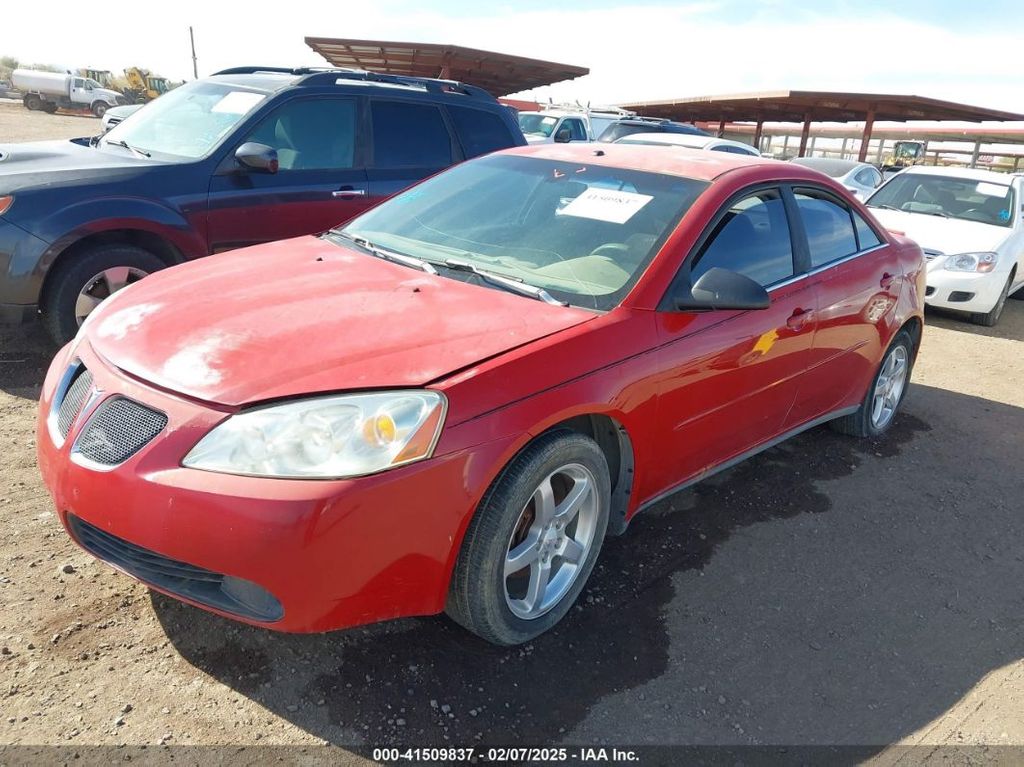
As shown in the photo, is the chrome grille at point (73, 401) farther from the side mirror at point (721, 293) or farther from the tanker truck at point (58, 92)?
the tanker truck at point (58, 92)

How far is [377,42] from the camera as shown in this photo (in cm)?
2017

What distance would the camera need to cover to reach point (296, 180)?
5.25m

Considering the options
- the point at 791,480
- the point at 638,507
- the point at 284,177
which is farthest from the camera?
the point at 284,177

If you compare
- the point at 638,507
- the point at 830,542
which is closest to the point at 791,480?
the point at 830,542

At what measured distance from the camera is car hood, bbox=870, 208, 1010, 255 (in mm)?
8203

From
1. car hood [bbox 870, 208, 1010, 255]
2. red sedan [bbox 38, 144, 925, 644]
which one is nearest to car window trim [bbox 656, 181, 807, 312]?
red sedan [bbox 38, 144, 925, 644]

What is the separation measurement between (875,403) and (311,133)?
4.19m

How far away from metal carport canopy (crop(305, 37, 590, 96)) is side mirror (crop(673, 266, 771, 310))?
1687 centimetres

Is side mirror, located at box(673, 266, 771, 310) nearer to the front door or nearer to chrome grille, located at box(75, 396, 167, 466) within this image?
the front door

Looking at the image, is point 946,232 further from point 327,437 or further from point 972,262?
point 327,437

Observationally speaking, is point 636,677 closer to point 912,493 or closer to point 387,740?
point 387,740

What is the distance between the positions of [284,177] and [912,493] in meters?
4.38

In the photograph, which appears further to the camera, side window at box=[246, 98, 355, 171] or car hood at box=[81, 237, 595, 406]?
side window at box=[246, 98, 355, 171]

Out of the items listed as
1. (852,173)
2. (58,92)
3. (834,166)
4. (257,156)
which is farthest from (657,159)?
(58,92)
